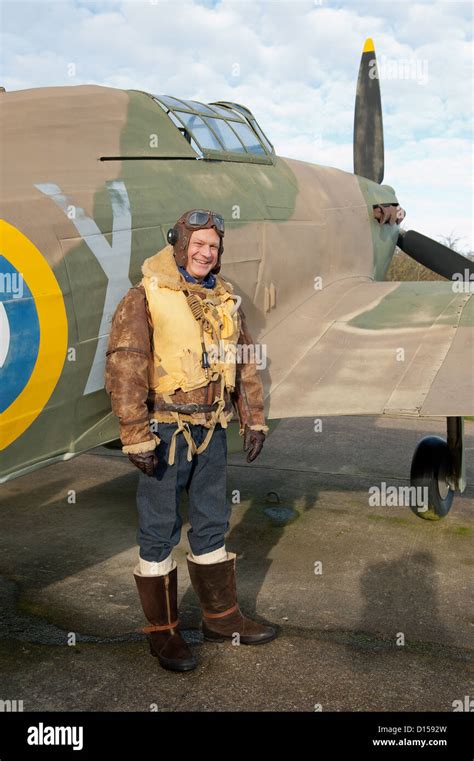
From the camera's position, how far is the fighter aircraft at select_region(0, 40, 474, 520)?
3.30m

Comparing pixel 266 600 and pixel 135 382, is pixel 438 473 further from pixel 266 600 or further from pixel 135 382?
pixel 135 382

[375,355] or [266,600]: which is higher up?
[375,355]

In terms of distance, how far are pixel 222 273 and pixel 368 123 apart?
19.3 feet

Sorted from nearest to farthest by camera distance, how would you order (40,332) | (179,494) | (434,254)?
(40,332) → (179,494) → (434,254)

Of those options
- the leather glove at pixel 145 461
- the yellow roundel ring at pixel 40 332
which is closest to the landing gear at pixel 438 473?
the leather glove at pixel 145 461

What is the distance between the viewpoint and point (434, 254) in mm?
8531

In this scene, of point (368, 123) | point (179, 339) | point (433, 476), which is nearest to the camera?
point (179, 339)

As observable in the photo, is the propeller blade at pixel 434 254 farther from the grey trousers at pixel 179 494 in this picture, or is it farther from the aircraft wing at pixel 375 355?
the grey trousers at pixel 179 494

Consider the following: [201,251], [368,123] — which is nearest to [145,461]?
[201,251]

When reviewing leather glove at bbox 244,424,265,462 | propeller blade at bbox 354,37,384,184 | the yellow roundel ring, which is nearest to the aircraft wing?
leather glove at bbox 244,424,265,462

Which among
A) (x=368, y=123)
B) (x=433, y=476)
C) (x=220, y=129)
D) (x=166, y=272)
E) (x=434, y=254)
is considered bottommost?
(x=433, y=476)

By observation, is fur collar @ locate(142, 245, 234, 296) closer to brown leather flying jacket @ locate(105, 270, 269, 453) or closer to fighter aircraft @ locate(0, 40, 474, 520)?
brown leather flying jacket @ locate(105, 270, 269, 453)
